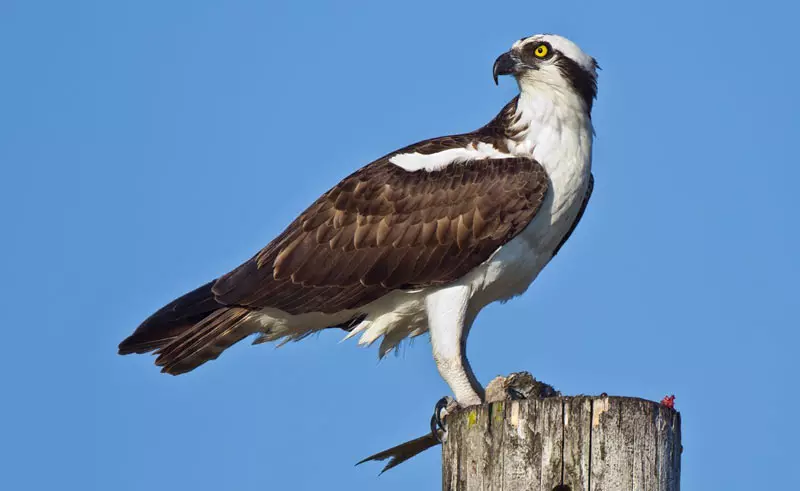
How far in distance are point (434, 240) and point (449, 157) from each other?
1.99 feet

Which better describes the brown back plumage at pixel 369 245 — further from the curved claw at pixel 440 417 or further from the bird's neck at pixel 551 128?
the curved claw at pixel 440 417

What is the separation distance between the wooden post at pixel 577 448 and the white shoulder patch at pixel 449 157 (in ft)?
10.0

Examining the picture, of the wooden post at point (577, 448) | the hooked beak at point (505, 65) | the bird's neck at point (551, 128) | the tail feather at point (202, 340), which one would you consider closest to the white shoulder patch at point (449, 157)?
the bird's neck at point (551, 128)

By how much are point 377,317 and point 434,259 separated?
788 mm

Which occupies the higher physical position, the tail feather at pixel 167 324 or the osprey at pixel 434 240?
the osprey at pixel 434 240

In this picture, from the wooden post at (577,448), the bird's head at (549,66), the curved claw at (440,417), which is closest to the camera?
the wooden post at (577,448)

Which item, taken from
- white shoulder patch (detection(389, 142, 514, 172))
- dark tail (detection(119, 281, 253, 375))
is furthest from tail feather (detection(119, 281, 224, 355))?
white shoulder patch (detection(389, 142, 514, 172))

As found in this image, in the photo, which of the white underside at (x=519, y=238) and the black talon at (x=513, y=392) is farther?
the white underside at (x=519, y=238)

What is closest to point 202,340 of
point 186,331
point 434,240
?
point 186,331

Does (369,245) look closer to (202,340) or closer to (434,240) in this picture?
(434,240)

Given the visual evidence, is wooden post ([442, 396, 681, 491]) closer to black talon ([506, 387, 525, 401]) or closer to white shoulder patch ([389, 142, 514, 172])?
black talon ([506, 387, 525, 401])

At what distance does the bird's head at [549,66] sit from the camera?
8.29 metres

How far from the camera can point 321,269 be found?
8.30m

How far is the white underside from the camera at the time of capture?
793 centimetres
